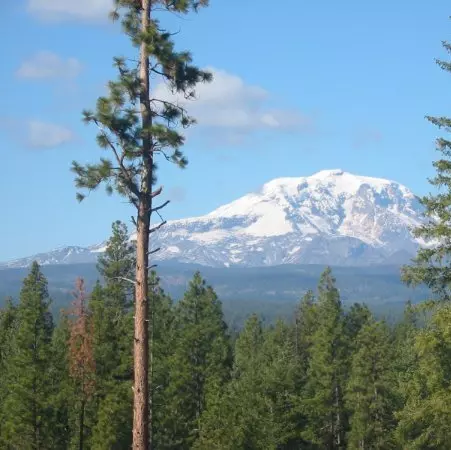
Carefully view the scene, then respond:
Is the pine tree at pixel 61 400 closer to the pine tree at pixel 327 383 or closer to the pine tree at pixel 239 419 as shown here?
the pine tree at pixel 239 419

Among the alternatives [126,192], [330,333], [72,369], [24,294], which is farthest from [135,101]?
[24,294]

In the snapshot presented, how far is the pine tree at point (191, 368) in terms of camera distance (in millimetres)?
46969

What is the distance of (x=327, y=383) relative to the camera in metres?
51.0

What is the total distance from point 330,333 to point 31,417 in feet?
67.5

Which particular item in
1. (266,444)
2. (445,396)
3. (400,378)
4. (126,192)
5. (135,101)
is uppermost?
(135,101)

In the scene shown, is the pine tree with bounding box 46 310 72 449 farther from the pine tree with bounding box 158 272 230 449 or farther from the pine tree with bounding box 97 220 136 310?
the pine tree with bounding box 97 220 136 310

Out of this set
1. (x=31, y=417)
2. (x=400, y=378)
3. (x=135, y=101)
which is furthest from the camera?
(x=400, y=378)

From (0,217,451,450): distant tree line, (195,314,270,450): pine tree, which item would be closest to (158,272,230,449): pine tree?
(0,217,451,450): distant tree line

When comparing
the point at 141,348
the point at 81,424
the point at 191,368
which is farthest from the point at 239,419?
the point at 141,348

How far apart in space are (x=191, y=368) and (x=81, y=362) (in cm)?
900

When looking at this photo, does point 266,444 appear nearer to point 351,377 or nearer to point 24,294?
point 351,377

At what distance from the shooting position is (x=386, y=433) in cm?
4888

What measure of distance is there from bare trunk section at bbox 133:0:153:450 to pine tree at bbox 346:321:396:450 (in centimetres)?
3309

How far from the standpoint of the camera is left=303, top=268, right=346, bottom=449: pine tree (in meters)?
51.1
